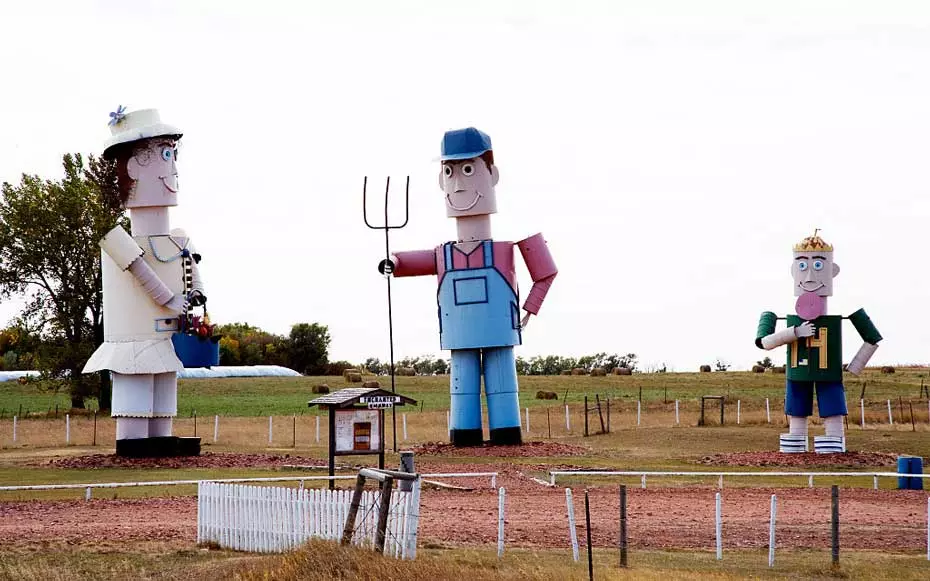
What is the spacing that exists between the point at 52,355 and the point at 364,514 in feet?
122

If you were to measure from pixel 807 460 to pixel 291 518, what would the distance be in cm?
1684

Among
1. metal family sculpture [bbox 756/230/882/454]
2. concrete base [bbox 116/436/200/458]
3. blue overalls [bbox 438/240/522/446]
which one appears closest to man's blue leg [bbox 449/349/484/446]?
blue overalls [bbox 438/240/522/446]

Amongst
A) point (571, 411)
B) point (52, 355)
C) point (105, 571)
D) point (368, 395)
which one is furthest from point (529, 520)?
point (52, 355)

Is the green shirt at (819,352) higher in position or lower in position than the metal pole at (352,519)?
higher

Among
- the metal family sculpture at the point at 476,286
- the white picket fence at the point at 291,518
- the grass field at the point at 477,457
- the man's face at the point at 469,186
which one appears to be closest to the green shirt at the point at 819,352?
the grass field at the point at 477,457

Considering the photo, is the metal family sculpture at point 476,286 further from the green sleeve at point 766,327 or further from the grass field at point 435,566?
the grass field at point 435,566

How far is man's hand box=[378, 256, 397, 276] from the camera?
3534 cm

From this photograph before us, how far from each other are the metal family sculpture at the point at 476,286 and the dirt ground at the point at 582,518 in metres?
6.19

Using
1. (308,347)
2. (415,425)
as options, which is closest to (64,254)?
(415,425)

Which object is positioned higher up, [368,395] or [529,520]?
[368,395]

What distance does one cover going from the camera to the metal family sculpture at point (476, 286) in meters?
35.2

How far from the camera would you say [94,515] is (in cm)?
2431

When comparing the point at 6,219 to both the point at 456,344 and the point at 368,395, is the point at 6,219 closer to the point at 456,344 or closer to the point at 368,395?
the point at 456,344

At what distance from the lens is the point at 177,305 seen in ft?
112
